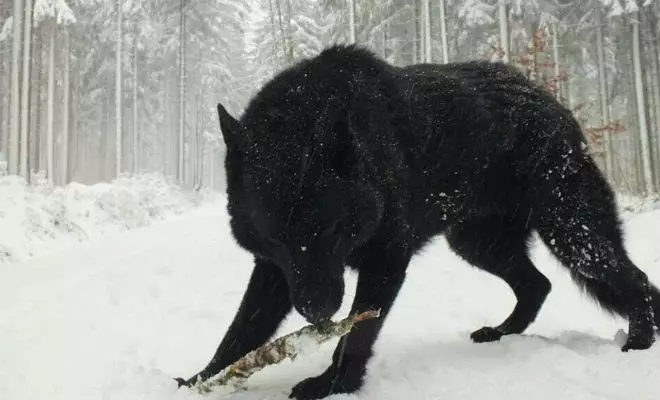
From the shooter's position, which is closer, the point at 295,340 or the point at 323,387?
the point at 295,340

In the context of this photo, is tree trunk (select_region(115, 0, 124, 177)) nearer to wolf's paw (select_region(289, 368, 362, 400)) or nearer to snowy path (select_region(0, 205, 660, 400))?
snowy path (select_region(0, 205, 660, 400))

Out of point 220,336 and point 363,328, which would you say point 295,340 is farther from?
point 220,336

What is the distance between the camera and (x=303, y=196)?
2678 millimetres

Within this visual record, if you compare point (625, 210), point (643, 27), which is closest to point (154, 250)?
point (625, 210)

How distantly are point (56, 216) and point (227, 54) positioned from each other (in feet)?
94.4

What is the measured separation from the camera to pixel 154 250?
24.1 feet

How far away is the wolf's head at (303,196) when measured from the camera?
261 cm

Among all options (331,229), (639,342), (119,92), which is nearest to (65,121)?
(119,92)

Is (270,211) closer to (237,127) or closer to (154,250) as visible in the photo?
(237,127)

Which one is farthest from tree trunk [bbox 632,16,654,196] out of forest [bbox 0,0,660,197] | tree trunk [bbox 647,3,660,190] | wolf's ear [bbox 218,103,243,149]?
wolf's ear [bbox 218,103,243,149]

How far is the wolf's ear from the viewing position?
291 cm

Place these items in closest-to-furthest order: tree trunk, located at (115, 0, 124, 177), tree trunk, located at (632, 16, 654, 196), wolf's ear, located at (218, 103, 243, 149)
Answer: wolf's ear, located at (218, 103, 243, 149) → tree trunk, located at (632, 16, 654, 196) → tree trunk, located at (115, 0, 124, 177)

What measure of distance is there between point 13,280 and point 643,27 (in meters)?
25.4

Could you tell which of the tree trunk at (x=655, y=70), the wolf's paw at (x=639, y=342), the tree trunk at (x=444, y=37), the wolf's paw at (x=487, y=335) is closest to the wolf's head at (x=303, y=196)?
the wolf's paw at (x=487, y=335)
